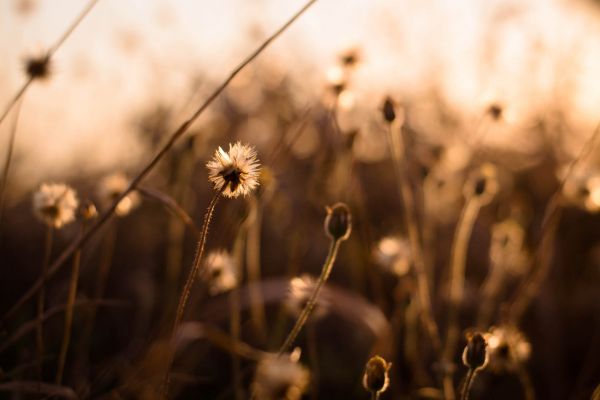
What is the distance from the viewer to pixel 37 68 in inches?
50.2

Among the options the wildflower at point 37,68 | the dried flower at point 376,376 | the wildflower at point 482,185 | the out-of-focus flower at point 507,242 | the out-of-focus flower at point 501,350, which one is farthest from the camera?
the out-of-focus flower at point 507,242

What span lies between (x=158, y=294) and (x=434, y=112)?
5.88ft

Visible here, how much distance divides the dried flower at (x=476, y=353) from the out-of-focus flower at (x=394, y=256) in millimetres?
722

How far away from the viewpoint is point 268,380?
2.17 feet

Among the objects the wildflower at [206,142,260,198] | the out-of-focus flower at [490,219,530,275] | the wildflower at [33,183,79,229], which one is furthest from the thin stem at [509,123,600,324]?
the wildflower at [33,183,79,229]

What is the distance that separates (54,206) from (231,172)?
20.4 inches

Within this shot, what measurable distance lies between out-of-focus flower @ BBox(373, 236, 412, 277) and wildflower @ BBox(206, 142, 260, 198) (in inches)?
33.3

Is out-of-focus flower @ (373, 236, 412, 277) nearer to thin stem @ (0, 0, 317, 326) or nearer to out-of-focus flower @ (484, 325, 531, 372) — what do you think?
out-of-focus flower @ (484, 325, 531, 372)

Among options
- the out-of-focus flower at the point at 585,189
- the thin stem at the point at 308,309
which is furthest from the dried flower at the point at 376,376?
the out-of-focus flower at the point at 585,189

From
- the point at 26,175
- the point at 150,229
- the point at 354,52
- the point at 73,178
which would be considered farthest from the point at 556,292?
the point at 26,175

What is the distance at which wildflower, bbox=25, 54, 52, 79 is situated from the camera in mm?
1271

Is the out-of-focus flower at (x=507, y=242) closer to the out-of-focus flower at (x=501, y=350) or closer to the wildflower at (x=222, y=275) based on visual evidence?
the out-of-focus flower at (x=501, y=350)

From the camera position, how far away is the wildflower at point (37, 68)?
1.27m

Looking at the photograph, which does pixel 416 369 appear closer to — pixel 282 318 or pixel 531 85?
pixel 282 318
